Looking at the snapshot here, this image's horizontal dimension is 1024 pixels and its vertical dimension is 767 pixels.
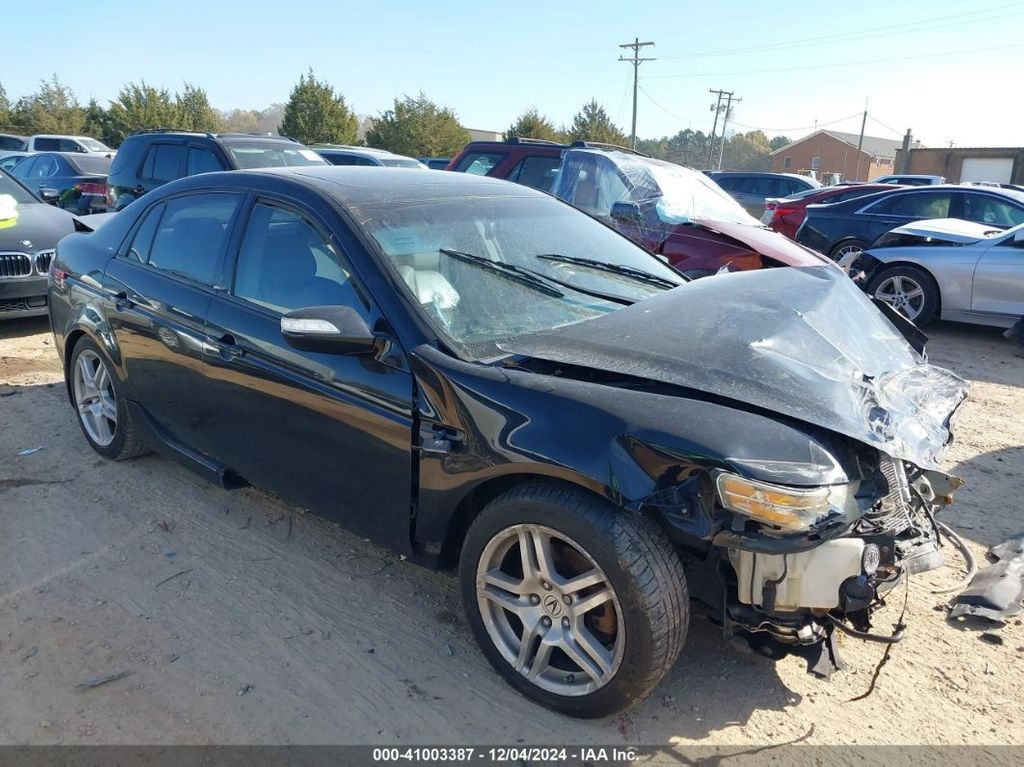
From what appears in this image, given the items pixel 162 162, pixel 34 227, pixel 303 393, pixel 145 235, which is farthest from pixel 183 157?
pixel 303 393

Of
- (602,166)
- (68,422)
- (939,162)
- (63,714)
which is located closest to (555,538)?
(63,714)

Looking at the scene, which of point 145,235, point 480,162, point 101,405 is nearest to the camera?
point 145,235

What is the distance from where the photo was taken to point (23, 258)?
24.3 feet

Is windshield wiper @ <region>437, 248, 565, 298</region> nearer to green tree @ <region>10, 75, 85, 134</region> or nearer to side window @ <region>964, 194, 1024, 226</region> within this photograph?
side window @ <region>964, 194, 1024, 226</region>

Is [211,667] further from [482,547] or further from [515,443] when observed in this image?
[515,443]

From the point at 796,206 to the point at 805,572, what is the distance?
38.4ft

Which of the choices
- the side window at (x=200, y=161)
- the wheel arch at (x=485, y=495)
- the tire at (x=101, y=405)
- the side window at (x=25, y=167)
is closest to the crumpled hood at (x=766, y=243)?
the wheel arch at (x=485, y=495)

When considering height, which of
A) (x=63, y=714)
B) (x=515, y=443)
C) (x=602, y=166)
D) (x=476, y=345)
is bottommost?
(x=63, y=714)

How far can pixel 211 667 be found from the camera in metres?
2.86

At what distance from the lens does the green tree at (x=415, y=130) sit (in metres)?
40.7

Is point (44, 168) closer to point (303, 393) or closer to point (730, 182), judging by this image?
point (303, 393)

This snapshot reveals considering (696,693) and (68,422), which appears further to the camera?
(68,422)

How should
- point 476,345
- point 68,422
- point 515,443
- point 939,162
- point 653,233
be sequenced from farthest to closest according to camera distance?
point 939,162, point 653,233, point 68,422, point 476,345, point 515,443

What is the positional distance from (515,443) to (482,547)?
42cm
